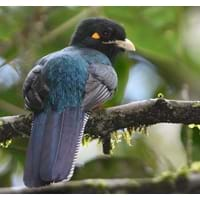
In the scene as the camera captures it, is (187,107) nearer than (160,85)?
Yes

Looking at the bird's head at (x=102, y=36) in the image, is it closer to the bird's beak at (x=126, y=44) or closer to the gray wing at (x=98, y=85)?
the bird's beak at (x=126, y=44)

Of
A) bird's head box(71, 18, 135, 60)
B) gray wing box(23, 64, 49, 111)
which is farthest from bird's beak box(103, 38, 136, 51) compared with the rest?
gray wing box(23, 64, 49, 111)

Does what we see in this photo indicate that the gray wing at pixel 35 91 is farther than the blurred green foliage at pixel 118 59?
No

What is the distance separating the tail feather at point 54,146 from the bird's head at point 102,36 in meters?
0.55

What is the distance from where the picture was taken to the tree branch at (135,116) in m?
2.40

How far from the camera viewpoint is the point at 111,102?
300cm

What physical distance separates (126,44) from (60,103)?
54 cm

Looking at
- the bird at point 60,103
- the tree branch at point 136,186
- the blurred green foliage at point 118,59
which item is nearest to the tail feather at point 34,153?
the bird at point 60,103

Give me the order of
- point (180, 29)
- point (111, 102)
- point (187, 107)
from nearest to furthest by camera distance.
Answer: point (187, 107), point (111, 102), point (180, 29)

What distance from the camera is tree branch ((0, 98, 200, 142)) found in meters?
2.40

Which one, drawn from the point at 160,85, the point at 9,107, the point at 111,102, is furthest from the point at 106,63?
the point at 160,85

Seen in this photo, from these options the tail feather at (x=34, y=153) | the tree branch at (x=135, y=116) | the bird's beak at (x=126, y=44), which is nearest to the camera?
the tail feather at (x=34, y=153)

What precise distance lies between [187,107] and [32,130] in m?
0.44

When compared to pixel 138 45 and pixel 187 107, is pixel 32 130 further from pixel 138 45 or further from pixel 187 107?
pixel 138 45
